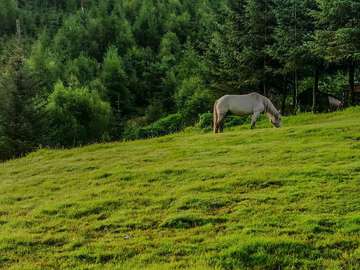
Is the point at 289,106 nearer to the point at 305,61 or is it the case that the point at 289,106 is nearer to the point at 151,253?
the point at 305,61

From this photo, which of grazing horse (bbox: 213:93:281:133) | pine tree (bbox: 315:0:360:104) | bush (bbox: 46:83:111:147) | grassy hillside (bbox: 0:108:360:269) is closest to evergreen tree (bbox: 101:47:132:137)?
bush (bbox: 46:83:111:147)

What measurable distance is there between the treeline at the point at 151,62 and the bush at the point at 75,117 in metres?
0.10

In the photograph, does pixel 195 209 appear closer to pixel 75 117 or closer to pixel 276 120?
pixel 276 120

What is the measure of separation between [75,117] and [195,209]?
38.3 meters

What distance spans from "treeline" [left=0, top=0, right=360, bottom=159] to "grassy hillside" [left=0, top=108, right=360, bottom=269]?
1363 cm

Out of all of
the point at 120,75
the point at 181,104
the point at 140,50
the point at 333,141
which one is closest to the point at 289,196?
the point at 333,141

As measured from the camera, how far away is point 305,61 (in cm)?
3011

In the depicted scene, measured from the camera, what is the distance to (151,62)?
71.9m

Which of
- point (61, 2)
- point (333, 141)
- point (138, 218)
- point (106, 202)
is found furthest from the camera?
point (61, 2)

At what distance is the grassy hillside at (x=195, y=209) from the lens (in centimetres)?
799

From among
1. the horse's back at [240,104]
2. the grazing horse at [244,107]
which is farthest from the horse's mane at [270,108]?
the horse's back at [240,104]

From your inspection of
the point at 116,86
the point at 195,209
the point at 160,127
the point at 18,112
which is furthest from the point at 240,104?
the point at 116,86

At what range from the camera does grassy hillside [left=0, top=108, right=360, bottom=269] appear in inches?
315

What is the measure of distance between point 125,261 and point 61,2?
102266 mm
